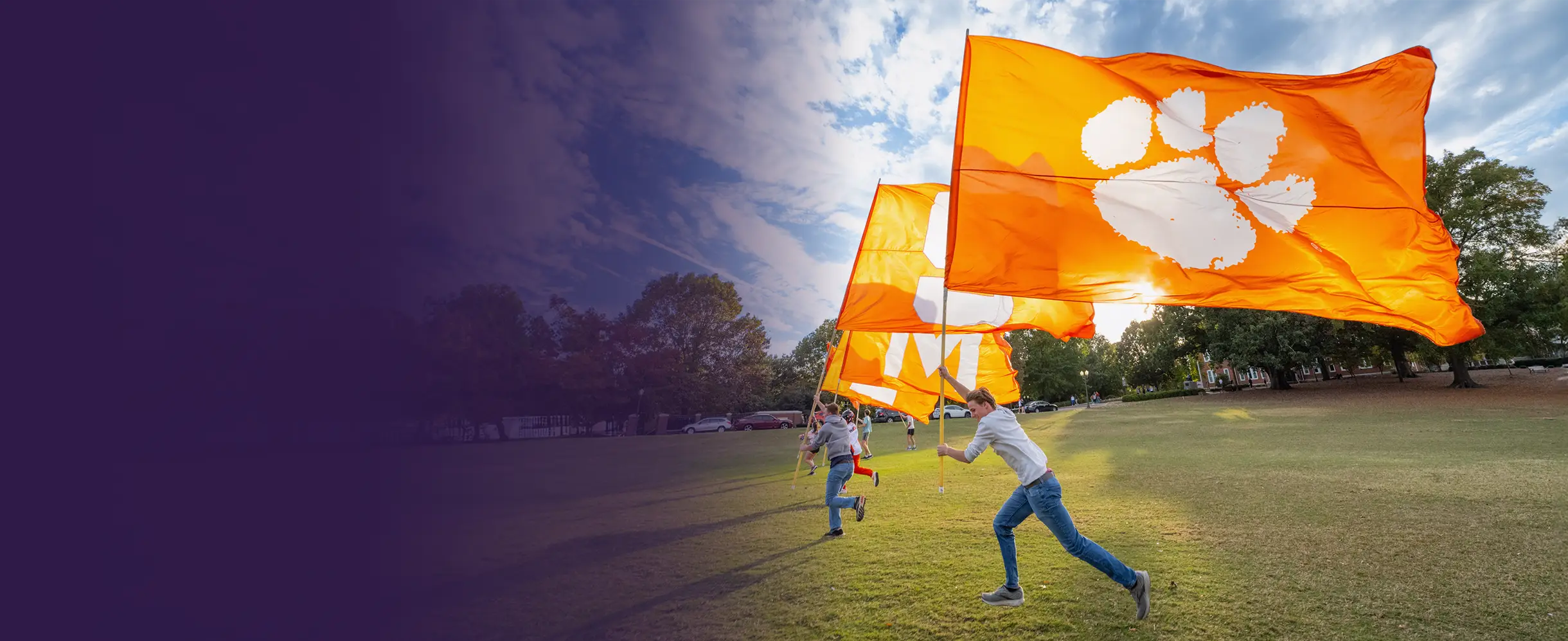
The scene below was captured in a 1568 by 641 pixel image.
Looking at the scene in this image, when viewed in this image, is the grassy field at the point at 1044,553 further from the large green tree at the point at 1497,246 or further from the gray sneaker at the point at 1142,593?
the large green tree at the point at 1497,246

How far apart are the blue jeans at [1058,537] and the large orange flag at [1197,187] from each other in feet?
5.48

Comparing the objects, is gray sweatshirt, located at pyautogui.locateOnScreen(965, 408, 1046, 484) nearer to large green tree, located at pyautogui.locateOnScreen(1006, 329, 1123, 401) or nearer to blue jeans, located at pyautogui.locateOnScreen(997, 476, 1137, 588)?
blue jeans, located at pyautogui.locateOnScreen(997, 476, 1137, 588)

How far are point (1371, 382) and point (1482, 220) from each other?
12921 mm

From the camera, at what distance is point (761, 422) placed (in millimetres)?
49469

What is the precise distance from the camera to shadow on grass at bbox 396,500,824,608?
6.05 metres

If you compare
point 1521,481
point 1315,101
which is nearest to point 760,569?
point 1315,101

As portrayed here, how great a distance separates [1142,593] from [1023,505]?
1035 millimetres

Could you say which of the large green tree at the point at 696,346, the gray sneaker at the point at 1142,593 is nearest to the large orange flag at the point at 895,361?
the gray sneaker at the point at 1142,593

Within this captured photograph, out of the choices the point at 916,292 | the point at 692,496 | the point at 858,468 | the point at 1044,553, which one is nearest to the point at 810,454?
the point at 858,468

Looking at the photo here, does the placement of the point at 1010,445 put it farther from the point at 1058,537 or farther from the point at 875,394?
the point at 875,394

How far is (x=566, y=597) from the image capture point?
5949mm

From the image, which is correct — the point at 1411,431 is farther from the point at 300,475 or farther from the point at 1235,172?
the point at 300,475

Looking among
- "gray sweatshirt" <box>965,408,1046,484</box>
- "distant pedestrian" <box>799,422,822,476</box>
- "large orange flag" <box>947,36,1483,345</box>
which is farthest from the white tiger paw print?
"distant pedestrian" <box>799,422,822,476</box>

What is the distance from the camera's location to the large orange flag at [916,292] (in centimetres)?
852
